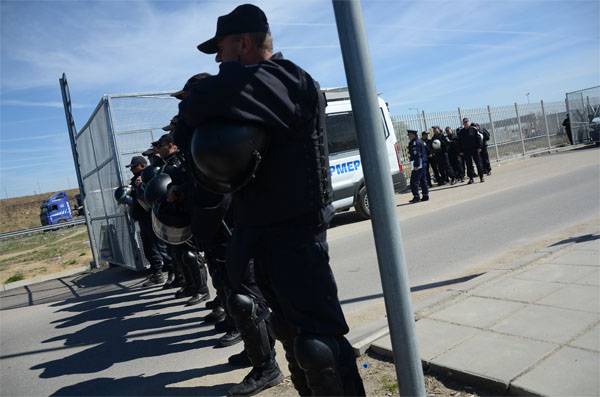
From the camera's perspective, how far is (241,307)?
309 centimetres

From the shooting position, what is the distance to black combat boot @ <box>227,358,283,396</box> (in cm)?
307

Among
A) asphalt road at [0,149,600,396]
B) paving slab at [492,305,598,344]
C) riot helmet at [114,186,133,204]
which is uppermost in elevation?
riot helmet at [114,186,133,204]

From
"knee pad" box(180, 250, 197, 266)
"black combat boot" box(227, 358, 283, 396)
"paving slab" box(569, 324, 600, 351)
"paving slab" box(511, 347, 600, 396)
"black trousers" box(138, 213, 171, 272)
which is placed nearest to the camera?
"paving slab" box(511, 347, 600, 396)

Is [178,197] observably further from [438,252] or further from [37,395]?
[438,252]

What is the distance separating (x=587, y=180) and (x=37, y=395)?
11172mm

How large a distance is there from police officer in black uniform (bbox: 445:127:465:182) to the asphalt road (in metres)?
4.93

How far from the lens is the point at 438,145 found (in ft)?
50.2

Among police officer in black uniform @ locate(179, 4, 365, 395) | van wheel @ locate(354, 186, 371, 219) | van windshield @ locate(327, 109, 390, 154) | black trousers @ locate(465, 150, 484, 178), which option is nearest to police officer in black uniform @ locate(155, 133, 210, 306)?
police officer in black uniform @ locate(179, 4, 365, 395)

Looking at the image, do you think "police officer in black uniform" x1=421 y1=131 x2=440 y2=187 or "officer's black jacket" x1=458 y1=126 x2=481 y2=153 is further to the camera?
"police officer in black uniform" x1=421 y1=131 x2=440 y2=187

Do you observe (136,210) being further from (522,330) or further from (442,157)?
(442,157)

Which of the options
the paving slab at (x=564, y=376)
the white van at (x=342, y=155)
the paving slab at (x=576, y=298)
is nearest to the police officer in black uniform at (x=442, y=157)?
the white van at (x=342, y=155)

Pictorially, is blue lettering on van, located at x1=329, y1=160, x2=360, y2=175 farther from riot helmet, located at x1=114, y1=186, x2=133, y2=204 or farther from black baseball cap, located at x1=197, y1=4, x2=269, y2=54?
black baseball cap, located at x1=197, y1=4, x2=269, y2=54

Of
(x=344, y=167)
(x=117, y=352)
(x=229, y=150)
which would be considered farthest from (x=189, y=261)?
(x=344, y=167)

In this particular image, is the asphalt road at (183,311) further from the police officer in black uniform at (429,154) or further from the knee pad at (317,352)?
the police officer in black uniform at (429,154)
